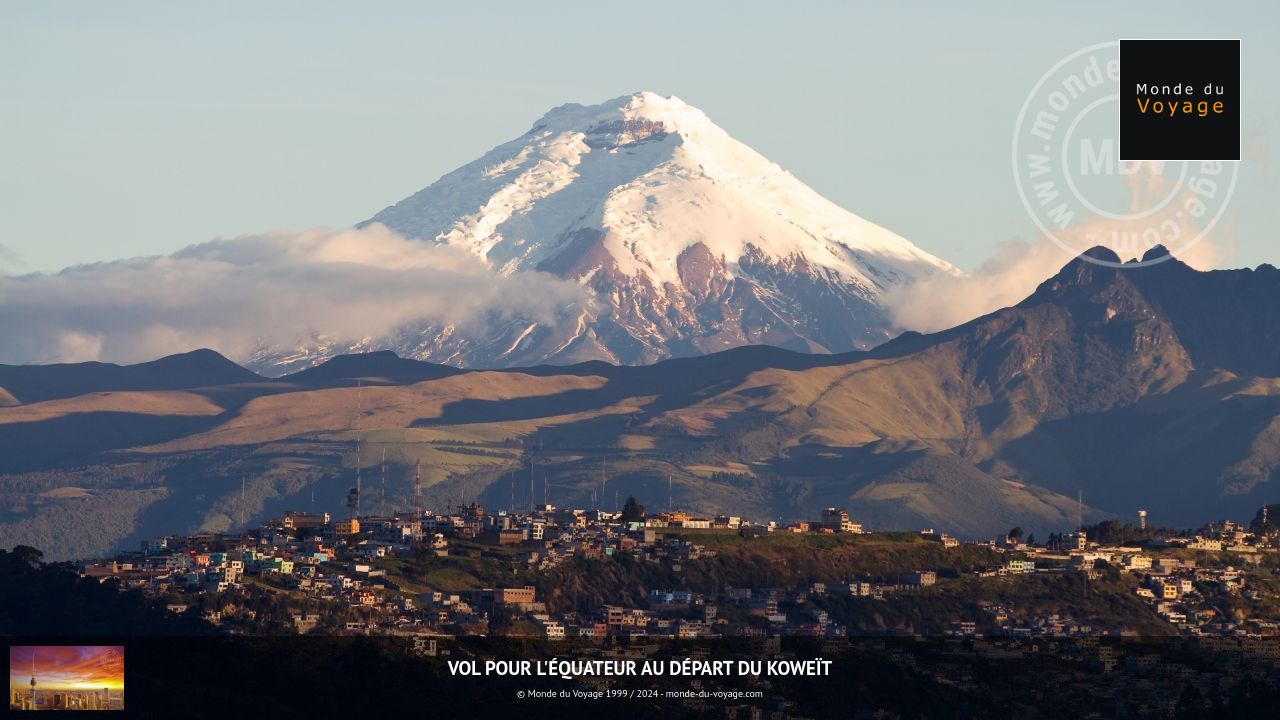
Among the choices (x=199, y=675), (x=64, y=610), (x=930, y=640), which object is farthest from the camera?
(x=930, y=640)

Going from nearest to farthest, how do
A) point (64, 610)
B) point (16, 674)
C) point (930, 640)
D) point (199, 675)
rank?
point (16, 674) < point (199, 675) < point (64, 610) < point (930, 640)

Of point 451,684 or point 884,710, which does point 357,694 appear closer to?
point 451,684

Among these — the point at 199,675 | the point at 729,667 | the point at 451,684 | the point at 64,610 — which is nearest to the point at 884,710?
the point at 729,667

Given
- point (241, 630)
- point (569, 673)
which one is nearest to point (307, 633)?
point (241, 630)

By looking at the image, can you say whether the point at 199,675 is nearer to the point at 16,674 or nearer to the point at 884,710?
the point at 16,674

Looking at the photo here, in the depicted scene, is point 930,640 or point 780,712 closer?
point 780,712

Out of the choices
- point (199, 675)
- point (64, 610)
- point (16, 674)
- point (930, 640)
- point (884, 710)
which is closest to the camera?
point (16, 674)

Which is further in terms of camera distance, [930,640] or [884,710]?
[930,640]

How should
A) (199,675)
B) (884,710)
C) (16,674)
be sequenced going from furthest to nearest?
(884,710) → (199,675) → (16,674)
